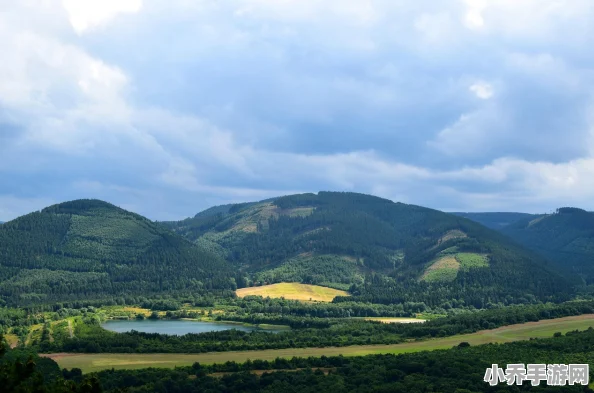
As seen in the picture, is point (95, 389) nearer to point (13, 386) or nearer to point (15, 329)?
point (13, 386)

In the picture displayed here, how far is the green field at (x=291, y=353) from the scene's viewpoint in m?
130

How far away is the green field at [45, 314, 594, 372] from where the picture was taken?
426ft

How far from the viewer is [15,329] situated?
192000 mm

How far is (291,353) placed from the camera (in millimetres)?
140875
